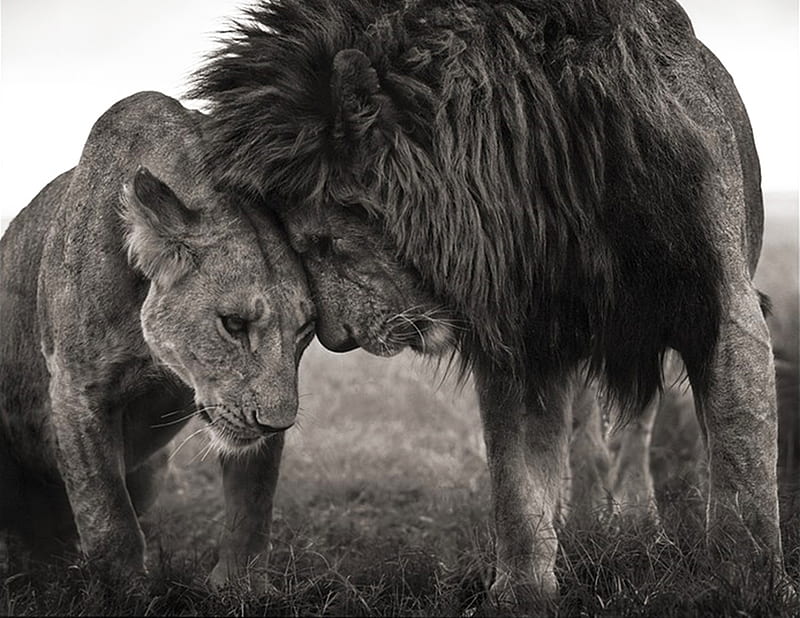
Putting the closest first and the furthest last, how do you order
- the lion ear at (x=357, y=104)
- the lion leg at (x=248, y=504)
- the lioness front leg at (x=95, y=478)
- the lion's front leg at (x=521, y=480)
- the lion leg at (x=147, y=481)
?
the lion ear at (x=357, y=104) → the lioness front leg at (x=95, y=478) → the lion's front leg at (x=521, y=480) → the lion leg at (x=248, y=504) → the lion leg at (x=147, y=481)

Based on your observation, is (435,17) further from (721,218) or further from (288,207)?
(721,218)

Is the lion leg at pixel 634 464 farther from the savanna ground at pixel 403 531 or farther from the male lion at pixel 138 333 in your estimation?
the male lion at pixel 138 333

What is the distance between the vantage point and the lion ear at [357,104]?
3.87m

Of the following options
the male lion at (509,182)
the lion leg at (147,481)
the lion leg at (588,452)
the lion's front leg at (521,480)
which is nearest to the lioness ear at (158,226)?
the male lion at (509,182)

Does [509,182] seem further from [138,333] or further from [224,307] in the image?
[138,333]

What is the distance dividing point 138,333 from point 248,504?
0.87 meters

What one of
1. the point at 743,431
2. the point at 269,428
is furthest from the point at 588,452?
the point at 269,428

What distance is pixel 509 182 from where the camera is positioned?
4086mm

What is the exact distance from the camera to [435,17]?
4051 mm

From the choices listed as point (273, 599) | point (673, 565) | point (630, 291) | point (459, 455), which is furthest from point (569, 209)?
point (459, 455)

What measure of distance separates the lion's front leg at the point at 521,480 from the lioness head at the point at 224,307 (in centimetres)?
82

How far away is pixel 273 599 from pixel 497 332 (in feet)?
3.53

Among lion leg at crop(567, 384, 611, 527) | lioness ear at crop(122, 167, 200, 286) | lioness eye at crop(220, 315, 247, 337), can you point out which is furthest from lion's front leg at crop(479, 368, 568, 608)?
lion leg at crop(567, 384, 611, 527)

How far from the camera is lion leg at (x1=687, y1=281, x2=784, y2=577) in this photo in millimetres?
4012
